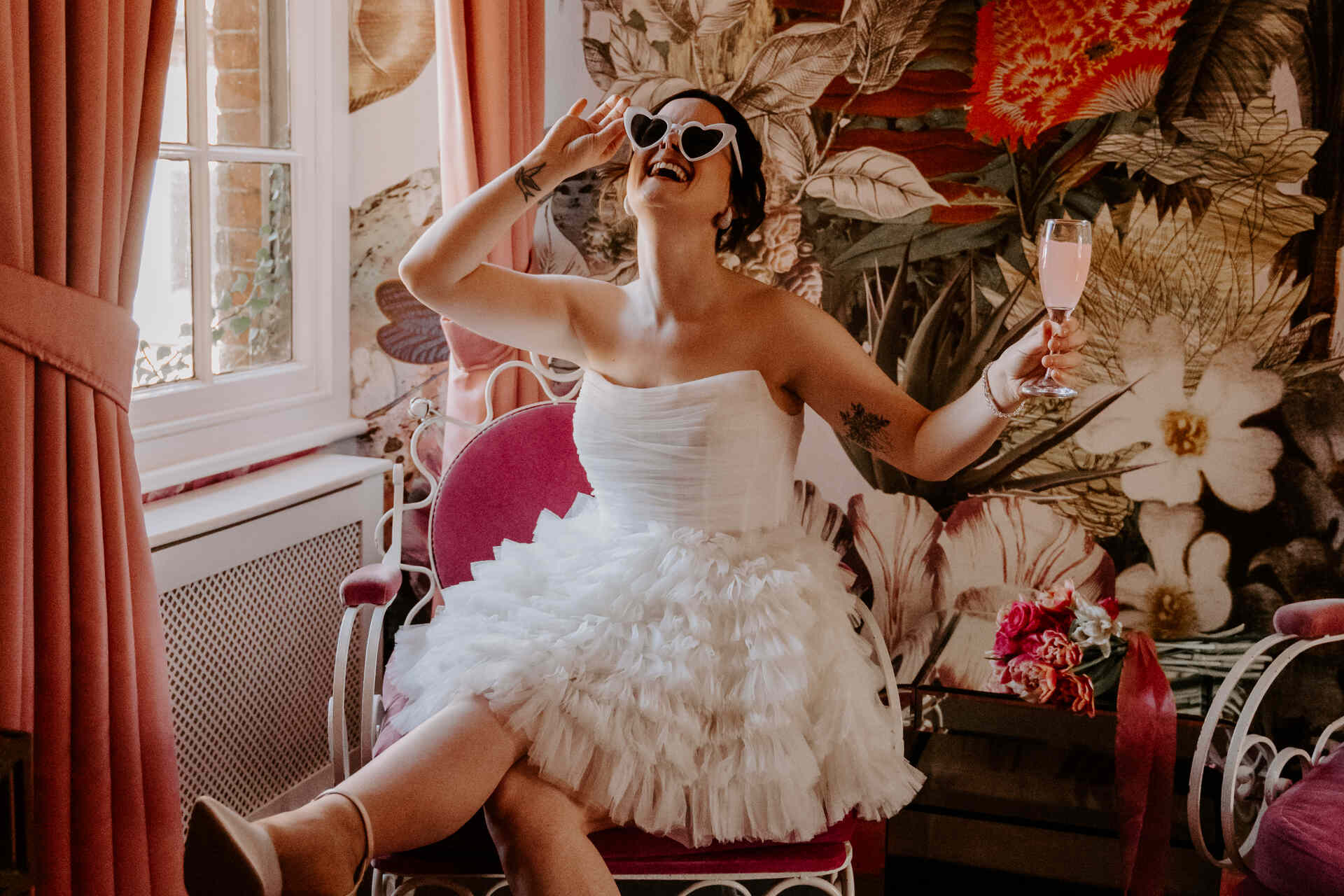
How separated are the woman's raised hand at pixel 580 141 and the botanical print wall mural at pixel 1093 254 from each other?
96cm

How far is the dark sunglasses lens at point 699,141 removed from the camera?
1871mm

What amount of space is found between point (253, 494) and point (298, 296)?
0.67 meters

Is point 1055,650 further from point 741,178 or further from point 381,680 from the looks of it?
point 381,680

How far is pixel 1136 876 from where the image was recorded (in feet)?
7.82

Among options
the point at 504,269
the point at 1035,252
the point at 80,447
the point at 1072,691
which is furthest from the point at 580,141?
the point at 1072,691

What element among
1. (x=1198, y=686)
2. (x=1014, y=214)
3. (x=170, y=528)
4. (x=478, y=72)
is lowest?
(x=1198, y=686)

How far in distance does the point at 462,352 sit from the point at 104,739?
126 centimetres

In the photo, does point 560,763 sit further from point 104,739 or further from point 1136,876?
point 1136,876

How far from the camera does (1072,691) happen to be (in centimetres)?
229

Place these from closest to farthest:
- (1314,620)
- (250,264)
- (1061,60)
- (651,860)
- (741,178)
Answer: (651,860) → (741,178) → (1314,620) → (1061,60) → (250,264)

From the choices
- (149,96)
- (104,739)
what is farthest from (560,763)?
(149,96)

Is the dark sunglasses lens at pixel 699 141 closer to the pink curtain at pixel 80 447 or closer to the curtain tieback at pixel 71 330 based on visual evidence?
the pink curtain at pixel 80 447

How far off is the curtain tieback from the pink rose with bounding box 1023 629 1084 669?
1784 millimetres

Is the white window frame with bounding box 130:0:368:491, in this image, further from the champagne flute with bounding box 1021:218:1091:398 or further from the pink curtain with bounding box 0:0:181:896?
the champagne flute with bounding box 1021:218:1091:398
